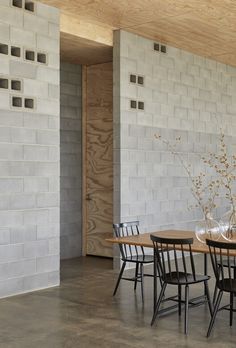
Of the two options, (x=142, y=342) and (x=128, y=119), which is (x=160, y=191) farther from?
(x=142, y=342)

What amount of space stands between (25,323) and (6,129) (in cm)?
204

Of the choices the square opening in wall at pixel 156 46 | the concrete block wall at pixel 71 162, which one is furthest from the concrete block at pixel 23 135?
the square opening in wall at pixel 156 46

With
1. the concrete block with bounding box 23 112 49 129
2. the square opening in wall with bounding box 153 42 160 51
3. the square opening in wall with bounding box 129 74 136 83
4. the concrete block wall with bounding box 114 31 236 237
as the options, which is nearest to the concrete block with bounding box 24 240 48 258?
the concrete block with bounding box 23 112 49 129

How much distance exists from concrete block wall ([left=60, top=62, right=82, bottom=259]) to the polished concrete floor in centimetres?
209

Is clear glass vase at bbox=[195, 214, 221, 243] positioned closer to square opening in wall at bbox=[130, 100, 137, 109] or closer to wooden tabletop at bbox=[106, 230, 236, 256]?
wooden tabletop at bbox=[106, 230, 236, 256]

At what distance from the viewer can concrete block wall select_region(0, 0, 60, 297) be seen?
5.38 m

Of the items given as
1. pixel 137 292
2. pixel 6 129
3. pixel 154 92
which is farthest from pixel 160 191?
pixel 6 129

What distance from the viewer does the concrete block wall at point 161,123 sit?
7000 millimetres

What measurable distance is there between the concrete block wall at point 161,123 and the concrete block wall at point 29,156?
4.32 ft

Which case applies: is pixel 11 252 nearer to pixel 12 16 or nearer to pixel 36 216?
pixel 36 216

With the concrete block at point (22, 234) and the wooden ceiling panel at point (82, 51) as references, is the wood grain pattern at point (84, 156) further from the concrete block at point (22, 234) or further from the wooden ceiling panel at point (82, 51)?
the concrete block at point (22, 234)

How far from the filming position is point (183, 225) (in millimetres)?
8227

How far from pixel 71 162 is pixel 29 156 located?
2.50 m

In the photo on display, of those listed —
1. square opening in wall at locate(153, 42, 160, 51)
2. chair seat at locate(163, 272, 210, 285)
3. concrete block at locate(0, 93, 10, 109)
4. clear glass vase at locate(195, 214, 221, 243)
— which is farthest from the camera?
square opening in wall at locate(153, 42, 160, 51)
